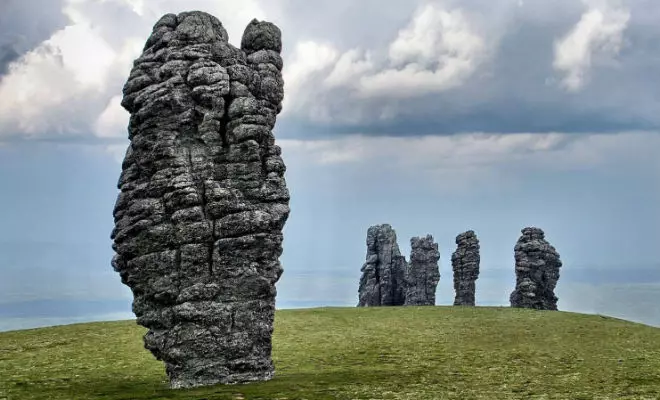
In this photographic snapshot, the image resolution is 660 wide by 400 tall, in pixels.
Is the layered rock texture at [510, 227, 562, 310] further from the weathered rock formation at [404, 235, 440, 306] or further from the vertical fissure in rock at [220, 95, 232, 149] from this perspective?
the vertical fissure in rock at [220, 95, 232, 149]

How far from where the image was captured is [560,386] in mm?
57531

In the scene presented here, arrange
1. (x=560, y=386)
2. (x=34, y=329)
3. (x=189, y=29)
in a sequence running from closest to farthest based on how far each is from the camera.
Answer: (x=560, y=386) < (x=189, y=29) < (x=34, y=329)

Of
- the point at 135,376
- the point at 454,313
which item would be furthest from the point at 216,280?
the point at 454,313

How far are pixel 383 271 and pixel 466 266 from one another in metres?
16.1

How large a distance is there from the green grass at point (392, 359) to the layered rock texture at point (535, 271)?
51.2 feet

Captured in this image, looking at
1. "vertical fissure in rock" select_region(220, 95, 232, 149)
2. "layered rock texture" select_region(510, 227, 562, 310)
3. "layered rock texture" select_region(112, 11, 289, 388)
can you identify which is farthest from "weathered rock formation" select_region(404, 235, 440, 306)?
"vertical fissure in rock" select_region(220, 95, 232, 149)

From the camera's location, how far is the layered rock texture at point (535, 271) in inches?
4865

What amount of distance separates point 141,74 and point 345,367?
32811 mm

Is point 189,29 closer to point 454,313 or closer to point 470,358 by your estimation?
point 470,358

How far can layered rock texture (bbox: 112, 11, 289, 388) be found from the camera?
192ft

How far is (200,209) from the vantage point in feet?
195

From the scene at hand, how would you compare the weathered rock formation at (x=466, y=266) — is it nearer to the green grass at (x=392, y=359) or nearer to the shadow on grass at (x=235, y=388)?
the green grass at (x=392, y=359)

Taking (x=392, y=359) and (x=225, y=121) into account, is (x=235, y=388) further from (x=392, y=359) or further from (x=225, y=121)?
(x=392, y=359)

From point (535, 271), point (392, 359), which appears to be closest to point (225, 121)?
point (392, 359)
